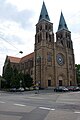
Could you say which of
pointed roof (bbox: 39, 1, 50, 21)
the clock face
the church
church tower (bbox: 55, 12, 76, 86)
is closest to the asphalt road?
the church

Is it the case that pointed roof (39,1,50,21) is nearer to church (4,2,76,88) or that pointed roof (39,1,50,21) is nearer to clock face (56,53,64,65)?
church (4,2,76,88)

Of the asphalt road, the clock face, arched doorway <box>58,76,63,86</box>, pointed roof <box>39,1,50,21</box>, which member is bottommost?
the asphalt road

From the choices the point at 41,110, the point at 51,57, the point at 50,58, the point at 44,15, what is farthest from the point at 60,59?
the point at 41,110

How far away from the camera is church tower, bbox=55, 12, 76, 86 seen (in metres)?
63.4

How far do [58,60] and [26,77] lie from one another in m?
17.4

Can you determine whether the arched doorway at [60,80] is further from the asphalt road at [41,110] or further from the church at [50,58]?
the asphalt road at [41,110]

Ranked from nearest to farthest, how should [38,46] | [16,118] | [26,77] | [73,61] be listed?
[16,118], [26,77], [38,46], [73,61]

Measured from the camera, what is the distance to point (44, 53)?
58750mm

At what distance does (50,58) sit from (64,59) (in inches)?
314

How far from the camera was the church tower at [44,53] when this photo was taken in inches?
2255

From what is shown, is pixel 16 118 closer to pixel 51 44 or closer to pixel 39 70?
pixel 39 70

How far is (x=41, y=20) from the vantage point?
212 ft

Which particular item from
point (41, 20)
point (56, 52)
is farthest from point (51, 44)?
point (41, 20)

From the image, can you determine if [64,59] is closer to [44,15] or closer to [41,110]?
[44,15]
